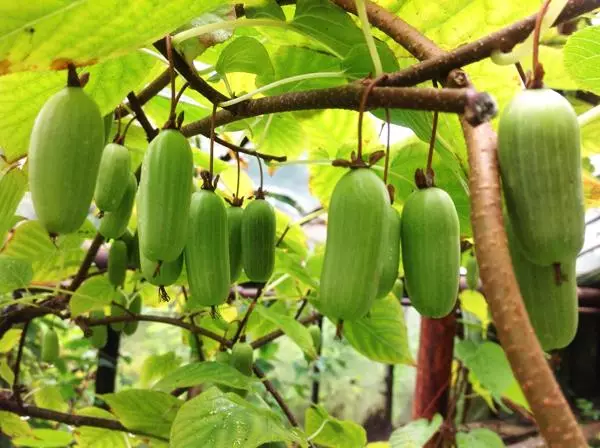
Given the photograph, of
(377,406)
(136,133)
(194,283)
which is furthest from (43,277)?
(377,406)

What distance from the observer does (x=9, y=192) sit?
0.66 metres

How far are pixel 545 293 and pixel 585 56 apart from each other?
0.83 ft

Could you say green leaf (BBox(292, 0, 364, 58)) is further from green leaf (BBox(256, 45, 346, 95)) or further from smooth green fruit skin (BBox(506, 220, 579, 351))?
smooth green fruit skin (BBox(506, 220, 579, 351))

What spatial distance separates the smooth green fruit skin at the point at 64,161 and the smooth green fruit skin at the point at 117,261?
18.9 inches

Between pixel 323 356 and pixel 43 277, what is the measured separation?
5.72ft

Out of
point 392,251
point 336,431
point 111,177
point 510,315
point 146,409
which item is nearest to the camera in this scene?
point 510,315

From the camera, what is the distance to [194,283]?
1.72 ft

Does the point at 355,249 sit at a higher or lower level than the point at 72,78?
lower

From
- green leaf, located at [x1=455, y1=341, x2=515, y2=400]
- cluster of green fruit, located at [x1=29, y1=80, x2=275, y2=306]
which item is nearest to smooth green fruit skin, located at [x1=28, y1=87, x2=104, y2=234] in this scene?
cluster of green fruit, located at [x1=29, y1=80, x2=275, y2=306]

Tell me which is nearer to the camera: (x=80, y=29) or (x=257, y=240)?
(x=80, y=29)

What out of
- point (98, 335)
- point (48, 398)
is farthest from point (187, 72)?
point (48, 398)

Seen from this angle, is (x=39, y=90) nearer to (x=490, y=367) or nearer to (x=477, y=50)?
(x=477, y=50)

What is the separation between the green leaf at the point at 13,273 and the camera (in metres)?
0.89

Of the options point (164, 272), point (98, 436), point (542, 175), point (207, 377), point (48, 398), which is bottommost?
point (48, 398)
